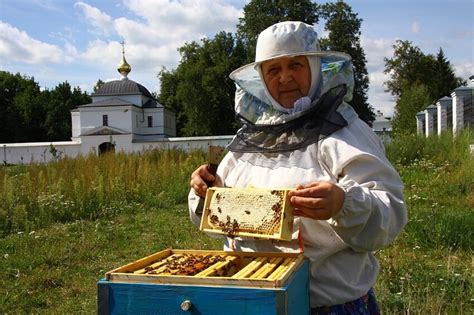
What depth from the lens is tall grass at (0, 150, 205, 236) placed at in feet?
24.0

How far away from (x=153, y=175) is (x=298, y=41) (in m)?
8.66

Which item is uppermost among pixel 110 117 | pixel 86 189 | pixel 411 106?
pixel 110 117

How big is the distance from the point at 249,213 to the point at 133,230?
568 cm

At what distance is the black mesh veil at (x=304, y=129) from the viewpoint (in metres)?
1.60

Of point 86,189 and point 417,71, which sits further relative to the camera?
point 417,71

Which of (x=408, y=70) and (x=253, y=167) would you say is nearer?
(x=253, y=167)

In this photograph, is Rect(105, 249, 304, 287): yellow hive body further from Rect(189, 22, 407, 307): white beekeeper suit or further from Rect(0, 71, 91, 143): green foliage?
Rect(0, 71, 91, 143): green foliage

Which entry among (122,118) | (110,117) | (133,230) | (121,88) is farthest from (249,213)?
(121,88)

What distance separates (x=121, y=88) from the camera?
171 feet

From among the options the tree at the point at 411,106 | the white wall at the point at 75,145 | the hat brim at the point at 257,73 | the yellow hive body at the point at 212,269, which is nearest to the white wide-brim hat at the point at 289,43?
the hat brim at the point at 257,73

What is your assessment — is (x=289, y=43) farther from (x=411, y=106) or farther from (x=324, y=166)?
(x=411, y=106)

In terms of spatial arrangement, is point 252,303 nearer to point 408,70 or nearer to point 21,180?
point 21,180

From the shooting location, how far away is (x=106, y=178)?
368 inches

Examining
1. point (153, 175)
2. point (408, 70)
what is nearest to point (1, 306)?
point (153, 175)
